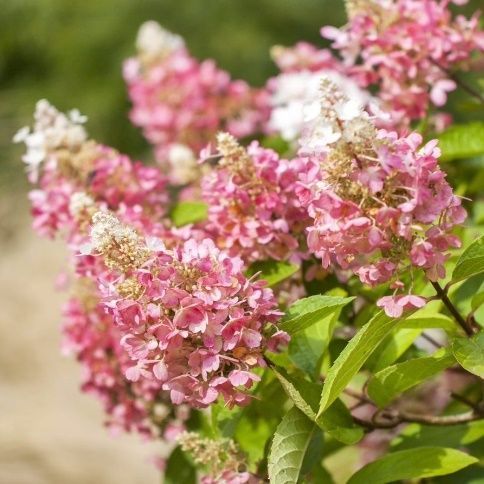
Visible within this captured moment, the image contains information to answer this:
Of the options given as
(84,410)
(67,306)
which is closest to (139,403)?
(67,306)

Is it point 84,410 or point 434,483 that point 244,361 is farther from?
point 84,410

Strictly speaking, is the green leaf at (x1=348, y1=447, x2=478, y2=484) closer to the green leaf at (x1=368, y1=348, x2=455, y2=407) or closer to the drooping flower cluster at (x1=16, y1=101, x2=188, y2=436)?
the green leaf at (x1=368, y1=348, x2=455, y2=407)

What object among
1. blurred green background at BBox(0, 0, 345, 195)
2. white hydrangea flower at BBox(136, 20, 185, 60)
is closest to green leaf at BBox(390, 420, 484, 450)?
white hydrangea flower at BBox(136, 20, 185, 60)

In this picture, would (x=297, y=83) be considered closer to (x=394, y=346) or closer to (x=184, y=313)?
(x=394, y=346)

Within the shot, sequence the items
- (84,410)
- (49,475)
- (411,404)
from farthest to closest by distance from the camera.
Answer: (84,410)
(49,475)
(411,404)

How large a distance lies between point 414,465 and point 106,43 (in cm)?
501

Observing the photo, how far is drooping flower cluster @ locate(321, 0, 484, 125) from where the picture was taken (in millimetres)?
1501

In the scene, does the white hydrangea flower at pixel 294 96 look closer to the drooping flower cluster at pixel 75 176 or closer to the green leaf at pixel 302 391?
the drooping flower cluster at pixel 75 176

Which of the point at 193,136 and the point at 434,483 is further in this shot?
the point at 193,136

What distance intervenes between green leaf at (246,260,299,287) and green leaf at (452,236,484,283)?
11.0 inches

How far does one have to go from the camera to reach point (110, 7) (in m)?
5.88

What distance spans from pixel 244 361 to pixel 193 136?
1.30 meters

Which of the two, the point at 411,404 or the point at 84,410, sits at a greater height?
the point at 84,410

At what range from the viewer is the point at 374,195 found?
94 centimetres
